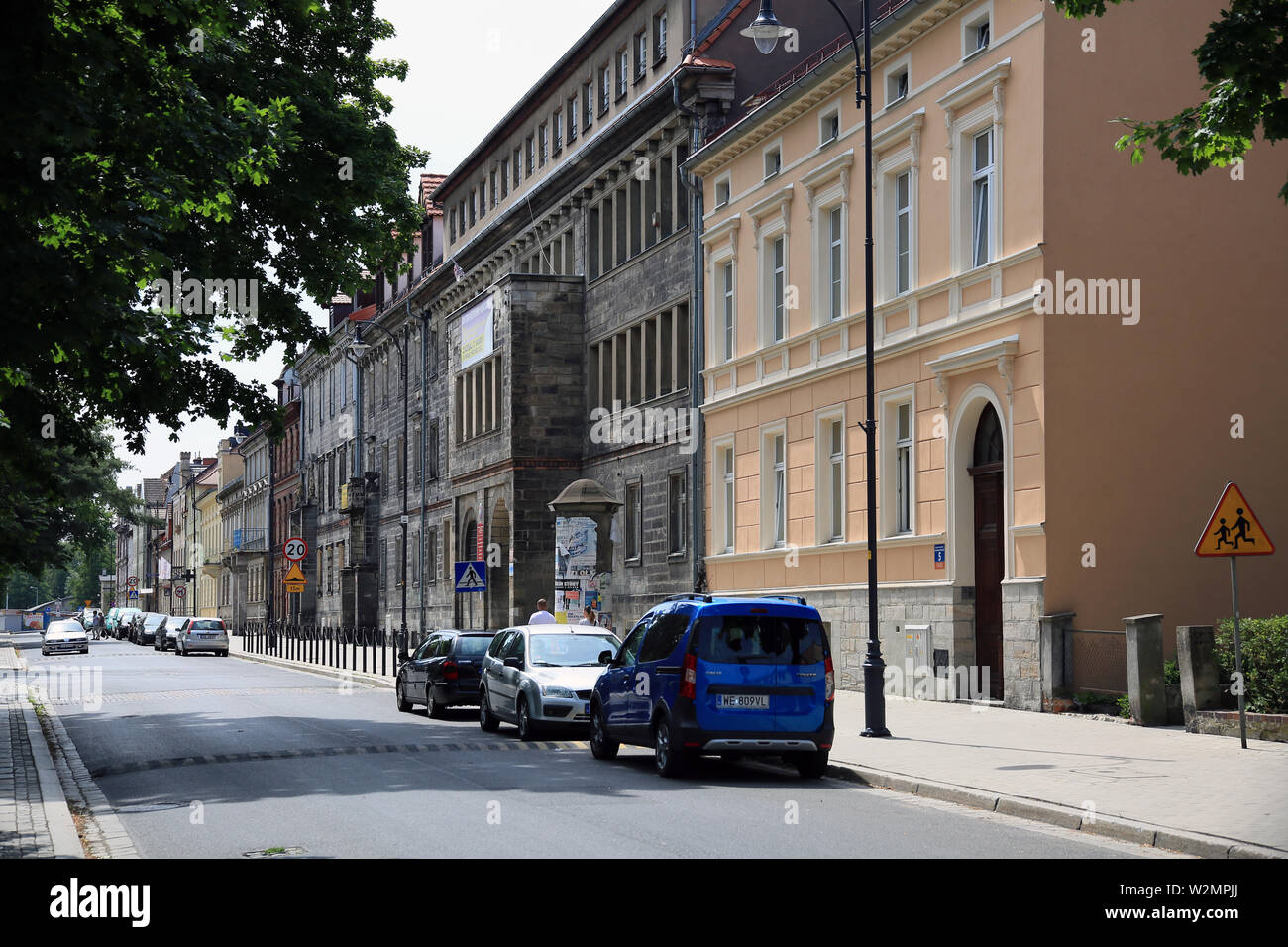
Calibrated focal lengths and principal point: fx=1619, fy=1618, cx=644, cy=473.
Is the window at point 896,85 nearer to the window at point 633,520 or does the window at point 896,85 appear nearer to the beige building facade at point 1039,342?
the beige building facade at point 1039,342

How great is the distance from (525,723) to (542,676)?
66 cm

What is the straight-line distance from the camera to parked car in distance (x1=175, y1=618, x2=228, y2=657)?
65875mm

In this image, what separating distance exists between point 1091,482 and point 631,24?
2373cm

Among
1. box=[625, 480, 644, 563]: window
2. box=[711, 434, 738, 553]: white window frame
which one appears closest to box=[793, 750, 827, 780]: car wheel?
box=[711, 434, 738, 553]: white window frame

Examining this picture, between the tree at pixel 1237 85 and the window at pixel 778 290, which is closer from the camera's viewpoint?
the tree at pixel 1237 85

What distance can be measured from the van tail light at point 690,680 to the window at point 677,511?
843 inches

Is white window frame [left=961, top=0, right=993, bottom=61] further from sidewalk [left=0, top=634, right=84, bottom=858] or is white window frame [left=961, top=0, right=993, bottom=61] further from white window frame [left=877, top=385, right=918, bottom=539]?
sidewalk [left=0, top=634, right=84, bottom=858]

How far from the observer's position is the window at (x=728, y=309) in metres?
35.4

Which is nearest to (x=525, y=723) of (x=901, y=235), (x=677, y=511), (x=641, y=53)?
(x=901, y=235)

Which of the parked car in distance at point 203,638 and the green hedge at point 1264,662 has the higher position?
the green hedge at point 1264,662

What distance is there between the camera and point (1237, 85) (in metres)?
12.7

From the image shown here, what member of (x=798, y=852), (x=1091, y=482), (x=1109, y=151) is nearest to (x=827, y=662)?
(x=798, y=852)

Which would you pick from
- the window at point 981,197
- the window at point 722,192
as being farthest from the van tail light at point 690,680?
the window at point 722,192

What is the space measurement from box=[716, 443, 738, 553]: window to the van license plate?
1899cm
